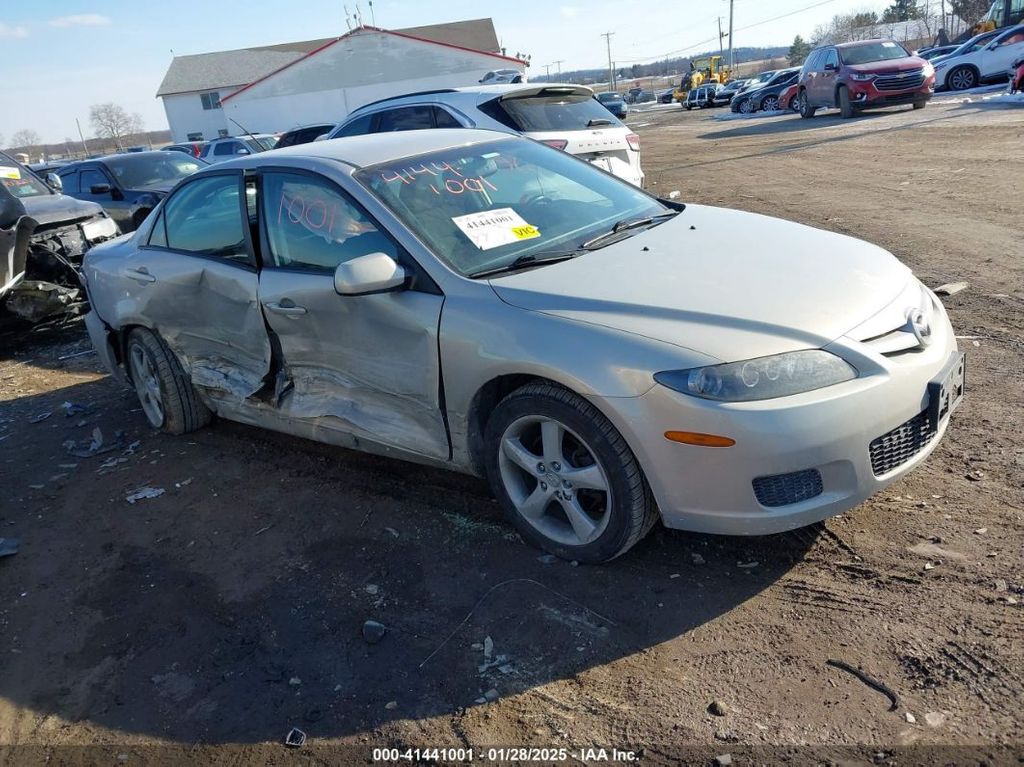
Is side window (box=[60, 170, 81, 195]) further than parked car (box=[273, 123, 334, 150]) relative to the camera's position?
No

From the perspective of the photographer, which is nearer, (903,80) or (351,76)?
(903,80)

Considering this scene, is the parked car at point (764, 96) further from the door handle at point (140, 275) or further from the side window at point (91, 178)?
the door handle at point (140, 275)

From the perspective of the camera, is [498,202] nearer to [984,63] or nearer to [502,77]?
[984,63]

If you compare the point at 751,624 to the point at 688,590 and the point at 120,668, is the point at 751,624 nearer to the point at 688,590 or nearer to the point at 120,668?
the point at 688,590

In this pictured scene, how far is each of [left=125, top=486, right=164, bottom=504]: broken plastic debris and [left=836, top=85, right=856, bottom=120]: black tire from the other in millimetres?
20083

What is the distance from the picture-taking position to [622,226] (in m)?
3.96

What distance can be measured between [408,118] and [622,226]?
6.57 meters

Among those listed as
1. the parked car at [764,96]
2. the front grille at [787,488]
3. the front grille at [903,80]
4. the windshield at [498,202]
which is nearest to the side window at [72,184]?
the windshield at [498,202]

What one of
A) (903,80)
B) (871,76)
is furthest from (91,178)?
(903,80)

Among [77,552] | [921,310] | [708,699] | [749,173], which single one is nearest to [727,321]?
[921,310]

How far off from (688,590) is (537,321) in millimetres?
1190

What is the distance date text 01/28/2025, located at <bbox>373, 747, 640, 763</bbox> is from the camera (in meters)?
2.41

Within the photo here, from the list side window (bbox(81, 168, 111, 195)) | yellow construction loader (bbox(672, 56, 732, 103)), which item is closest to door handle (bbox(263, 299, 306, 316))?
side window (bbox(81, 168, 111, 195))

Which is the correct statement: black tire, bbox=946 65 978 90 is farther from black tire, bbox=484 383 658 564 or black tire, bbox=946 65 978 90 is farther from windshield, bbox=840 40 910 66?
black tire, bbox=484 383 658 564
